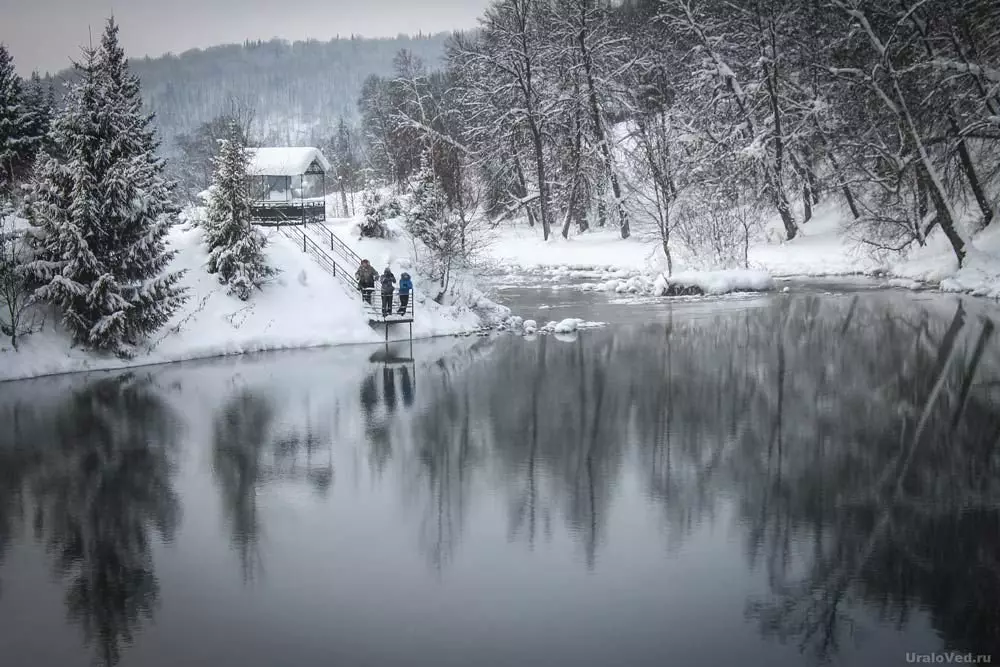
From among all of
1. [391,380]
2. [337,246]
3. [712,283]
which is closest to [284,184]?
[337,246]

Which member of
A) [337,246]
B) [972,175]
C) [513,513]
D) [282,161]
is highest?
[282,161]

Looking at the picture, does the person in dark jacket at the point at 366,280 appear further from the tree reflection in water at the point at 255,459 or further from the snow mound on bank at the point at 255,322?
the tree reflection in water at the point at 255,459

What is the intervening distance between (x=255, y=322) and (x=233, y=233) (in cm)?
305

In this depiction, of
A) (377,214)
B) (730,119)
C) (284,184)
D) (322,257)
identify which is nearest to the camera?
(322,257)

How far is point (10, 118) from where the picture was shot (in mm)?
32438

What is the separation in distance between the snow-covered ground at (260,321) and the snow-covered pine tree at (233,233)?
1.45 ft

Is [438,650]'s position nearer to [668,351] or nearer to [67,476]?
[67,476]

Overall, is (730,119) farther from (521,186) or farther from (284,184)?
(284,184)

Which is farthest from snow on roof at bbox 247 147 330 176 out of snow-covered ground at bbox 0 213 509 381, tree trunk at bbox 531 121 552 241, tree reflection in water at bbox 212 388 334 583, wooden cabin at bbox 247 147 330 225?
tree reflection in water at bbox 212 388 334 583

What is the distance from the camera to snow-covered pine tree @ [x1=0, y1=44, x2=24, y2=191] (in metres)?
31.8

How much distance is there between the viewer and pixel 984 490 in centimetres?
1321

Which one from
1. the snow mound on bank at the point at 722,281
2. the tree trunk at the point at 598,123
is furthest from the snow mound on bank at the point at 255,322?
the tree trunk at the point at 598,123

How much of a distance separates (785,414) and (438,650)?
1075 centimetres

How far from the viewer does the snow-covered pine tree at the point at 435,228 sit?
30.5 m
